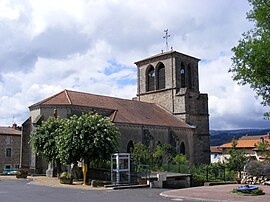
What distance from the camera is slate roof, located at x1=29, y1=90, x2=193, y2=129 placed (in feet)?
119

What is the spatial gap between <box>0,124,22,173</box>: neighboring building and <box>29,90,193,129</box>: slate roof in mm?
18401

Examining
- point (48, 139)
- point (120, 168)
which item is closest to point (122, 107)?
point (48, 139)

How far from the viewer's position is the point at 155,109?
47.2m

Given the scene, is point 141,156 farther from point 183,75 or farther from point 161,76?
point 183,75

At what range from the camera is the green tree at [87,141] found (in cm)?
2486

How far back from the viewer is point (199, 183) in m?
28.7

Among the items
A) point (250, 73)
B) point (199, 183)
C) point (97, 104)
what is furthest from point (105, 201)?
point (97, 104)

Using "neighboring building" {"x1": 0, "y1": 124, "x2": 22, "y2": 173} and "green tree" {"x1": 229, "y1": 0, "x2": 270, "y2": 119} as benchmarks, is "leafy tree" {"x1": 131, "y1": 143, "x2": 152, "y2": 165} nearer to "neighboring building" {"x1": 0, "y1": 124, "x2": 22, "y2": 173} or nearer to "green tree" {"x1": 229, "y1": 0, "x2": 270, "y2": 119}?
"green tree" {"x1": 229, "y1": 0, "x2": 270, "y2": 119}

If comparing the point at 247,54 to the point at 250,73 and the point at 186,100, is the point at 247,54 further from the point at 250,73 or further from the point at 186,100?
the point at 186,100

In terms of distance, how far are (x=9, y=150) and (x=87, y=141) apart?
32054 mm

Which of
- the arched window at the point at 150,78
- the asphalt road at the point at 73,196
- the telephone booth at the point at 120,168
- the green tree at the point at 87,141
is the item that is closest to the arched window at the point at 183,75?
the arched window at the point at 150,78

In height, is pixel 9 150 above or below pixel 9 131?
below

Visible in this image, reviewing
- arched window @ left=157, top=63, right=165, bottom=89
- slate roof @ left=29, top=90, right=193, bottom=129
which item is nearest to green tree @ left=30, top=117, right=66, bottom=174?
slate roof @ left=29, top=90, right=193, bottom=129

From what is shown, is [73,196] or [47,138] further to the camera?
[47,138]
